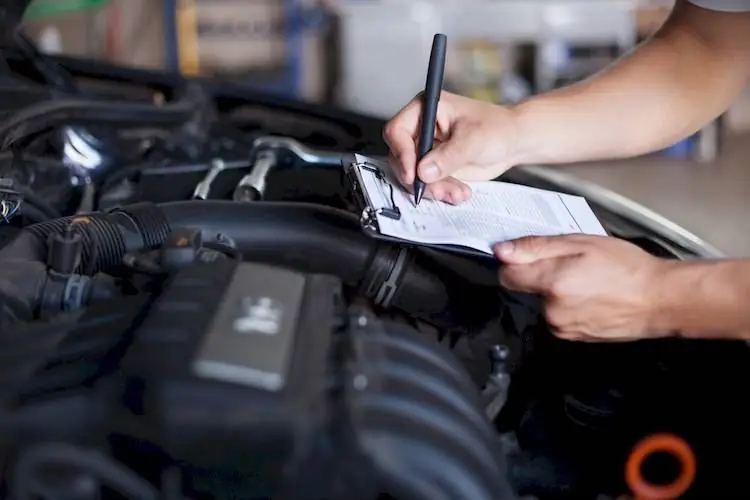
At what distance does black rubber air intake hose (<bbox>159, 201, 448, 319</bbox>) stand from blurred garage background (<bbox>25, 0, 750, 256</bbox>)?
2497mm

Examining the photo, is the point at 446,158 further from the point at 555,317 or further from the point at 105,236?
the point at 105,236

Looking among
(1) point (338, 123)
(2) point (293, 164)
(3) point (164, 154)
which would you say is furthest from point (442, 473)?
(1) point (338, 123)

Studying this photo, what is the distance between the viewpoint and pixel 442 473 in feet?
1.51

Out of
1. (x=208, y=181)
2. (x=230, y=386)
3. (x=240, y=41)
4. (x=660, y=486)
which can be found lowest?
(x=240, y=41)

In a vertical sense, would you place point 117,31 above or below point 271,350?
below

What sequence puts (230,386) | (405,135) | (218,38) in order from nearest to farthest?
(230,386), (405,135), (218,38)

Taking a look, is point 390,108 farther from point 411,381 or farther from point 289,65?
point 411,381

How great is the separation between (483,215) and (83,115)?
0.44 metres

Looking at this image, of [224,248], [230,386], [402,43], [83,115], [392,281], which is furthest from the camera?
[402,43]

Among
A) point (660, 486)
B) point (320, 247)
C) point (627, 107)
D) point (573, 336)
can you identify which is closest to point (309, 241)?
point (320, 247)

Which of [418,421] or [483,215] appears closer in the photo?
[418,421]

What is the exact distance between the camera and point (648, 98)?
3.27ft

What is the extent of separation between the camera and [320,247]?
0.72 meters

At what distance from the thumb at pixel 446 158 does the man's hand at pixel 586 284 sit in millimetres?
124
